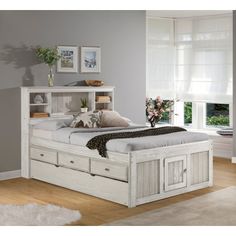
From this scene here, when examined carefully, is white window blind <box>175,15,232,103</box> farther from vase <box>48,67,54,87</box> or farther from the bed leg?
the bed leg

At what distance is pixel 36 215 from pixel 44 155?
1.49 m

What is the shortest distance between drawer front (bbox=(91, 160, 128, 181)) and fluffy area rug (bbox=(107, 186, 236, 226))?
44 cm

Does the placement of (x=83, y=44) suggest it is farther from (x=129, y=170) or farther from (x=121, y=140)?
(x=129, y=170)

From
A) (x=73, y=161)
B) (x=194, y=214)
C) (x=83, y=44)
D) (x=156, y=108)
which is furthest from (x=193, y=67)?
(x=194, y=214)

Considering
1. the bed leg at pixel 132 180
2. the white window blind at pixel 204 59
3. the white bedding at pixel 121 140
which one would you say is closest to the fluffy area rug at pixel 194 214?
the bed leg at pixel 132 180

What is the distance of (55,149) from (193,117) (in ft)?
11.1

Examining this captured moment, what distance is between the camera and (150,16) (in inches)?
275

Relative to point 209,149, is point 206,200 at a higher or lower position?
lower

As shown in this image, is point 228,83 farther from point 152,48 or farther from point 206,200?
point 206,200

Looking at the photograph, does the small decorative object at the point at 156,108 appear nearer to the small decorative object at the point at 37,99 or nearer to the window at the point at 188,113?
the window at the point at 188,113

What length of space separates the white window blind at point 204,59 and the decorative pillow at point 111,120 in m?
2.50

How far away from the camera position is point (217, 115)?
7.00m

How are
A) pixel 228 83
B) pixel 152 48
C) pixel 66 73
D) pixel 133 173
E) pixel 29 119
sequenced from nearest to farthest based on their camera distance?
1. pixel 133 173
2. pixel 29 119
3. pixel 66 73
4. pixel 228 83
5. pixel 152 48

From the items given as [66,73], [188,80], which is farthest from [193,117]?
[66,73]
